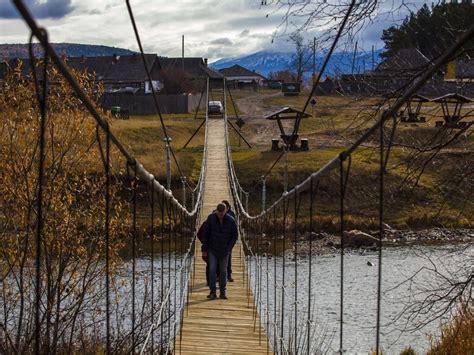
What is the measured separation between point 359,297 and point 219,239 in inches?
192

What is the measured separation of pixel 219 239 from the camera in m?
6.75

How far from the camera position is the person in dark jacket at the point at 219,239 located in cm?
665

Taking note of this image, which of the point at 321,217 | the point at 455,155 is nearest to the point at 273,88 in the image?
the point at 321,217

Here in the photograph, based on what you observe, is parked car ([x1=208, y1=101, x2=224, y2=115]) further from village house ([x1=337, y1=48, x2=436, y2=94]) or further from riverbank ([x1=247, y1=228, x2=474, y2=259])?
village house ([x1=337, y1=48, x2=436, y2=94])

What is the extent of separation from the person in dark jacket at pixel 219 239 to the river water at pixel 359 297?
0.50m

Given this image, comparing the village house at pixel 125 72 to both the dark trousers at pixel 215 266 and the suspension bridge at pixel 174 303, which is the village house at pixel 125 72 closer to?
the suspension bridge at pixel 174 303

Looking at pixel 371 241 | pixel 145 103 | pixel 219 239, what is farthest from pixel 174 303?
pixel 145 103

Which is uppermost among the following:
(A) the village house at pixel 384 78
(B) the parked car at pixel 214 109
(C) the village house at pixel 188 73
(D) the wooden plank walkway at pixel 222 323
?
(C) the village house at pixel 188 73

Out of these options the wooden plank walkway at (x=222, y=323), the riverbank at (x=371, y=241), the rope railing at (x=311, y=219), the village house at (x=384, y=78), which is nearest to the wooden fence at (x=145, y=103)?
the riverbank at (x=371, y=241)

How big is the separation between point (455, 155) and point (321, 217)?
1198cm

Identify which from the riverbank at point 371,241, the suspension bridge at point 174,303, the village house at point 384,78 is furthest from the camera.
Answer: the riverbank at point 371,241

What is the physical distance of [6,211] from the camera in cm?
852

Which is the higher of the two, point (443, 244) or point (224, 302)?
point (224, 302)

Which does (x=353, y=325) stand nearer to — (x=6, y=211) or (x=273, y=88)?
(x=6, y=211)
